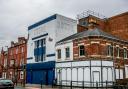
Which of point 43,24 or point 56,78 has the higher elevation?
point 43,24

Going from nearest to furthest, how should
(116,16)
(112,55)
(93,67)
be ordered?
(93,67) → (112,55) → (116,16)

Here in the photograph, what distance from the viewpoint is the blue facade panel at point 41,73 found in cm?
4634

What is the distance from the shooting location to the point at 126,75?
142 ft

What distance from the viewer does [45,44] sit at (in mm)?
49281

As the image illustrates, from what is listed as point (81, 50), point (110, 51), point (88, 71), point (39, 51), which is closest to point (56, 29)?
point (39, 51)

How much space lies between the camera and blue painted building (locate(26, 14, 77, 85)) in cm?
4700

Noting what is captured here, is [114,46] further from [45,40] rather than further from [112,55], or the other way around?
[45,40]

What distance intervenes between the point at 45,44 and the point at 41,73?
18.6ft

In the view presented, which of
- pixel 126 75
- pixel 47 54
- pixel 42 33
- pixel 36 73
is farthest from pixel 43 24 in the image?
pixel 126 75

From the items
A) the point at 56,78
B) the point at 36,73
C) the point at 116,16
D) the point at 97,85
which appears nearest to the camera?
the point at 97,85

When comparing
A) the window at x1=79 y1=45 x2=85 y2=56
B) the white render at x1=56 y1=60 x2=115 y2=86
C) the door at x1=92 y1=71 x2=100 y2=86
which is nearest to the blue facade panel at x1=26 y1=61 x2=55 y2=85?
the white render at x1=56 y1=60 x2=115 y2=86

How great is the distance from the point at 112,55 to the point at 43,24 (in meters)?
16.5

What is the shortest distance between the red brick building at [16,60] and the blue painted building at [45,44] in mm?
5198

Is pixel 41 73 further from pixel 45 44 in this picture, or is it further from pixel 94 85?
pixel 94 85
